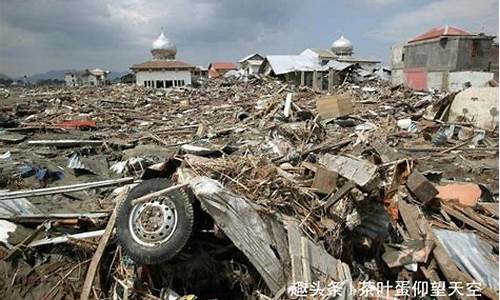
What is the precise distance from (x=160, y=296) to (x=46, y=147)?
28.2 feet

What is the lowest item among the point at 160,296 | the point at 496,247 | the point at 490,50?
the point at 160,296

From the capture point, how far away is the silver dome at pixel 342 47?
57031 millimetres

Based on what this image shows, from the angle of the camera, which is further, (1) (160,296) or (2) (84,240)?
(2) (84,240)

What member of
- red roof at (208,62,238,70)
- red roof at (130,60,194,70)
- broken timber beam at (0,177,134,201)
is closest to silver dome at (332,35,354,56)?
red roof at (208,62,238,70)

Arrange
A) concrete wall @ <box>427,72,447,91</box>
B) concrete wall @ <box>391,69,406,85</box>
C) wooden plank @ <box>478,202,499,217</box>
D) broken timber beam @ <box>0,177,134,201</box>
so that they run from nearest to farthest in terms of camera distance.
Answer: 1. wooden plank @ <box>478,202,499,217</box>
2. broken timber beam @ <box>0,177,134,201</box>
3. concrete wall @ <box>427,72,447,91</box>
4. concrete wall @ <box>391,69,406,85</box>

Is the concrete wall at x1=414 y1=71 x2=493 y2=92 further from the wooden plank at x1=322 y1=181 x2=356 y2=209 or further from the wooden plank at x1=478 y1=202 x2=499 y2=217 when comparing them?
the wooden plank at x1=322 y1=181 x2=356 y2=209

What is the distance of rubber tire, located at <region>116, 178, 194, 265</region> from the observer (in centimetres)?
365

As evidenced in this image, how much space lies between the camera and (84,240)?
448 centimetres

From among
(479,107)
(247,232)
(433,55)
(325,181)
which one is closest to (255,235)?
(247,232)

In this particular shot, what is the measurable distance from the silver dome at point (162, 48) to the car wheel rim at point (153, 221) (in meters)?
48.1

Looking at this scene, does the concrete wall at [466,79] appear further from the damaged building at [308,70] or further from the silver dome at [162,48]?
the silver dome at [162,48]

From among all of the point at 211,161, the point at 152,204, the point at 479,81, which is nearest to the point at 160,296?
the point at 152,204

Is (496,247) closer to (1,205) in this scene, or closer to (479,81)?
(1,205)

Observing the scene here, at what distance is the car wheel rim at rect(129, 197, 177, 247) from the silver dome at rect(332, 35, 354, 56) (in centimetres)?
5745
